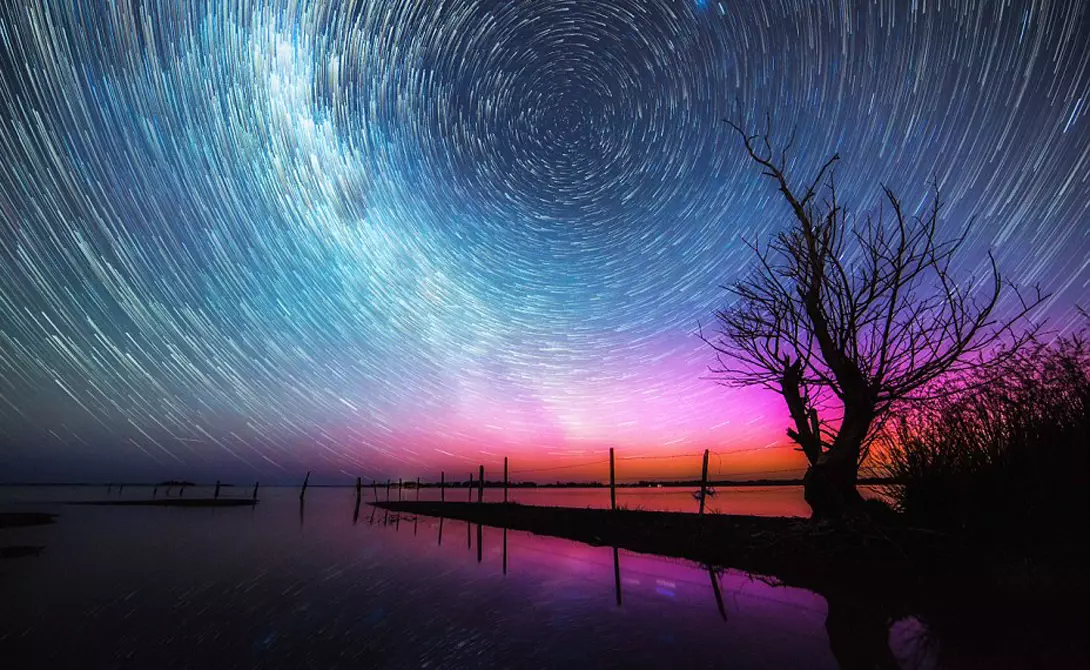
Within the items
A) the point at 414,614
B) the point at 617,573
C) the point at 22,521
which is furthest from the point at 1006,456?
the point at 22,521

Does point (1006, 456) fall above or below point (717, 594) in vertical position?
above

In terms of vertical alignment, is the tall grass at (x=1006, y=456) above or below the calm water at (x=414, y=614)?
above

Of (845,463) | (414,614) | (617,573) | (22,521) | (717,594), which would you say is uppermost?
(845,463)

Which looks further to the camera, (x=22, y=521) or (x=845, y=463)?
(x=22, y=521)

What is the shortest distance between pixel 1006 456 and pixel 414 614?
1156cm

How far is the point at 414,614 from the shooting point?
9.12 metres

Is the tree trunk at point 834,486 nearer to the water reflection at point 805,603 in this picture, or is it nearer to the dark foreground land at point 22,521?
the water reflection at point 805,603

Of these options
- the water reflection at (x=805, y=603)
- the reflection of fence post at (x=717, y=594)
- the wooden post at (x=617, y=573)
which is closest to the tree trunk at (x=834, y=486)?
the water reflection at (x=805, y=603)

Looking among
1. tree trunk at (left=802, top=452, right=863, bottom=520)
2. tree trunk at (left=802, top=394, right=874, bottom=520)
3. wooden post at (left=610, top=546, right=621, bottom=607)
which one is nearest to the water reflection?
wooden post at (left=610, top=546, right=621, bottom=607)

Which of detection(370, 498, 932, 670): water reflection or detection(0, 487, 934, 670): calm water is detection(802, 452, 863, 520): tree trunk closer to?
detection(370, 498, 932, 670): water reflection

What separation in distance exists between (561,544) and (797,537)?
353 inches

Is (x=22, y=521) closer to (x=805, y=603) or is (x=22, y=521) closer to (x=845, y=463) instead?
(x=805, y=603)

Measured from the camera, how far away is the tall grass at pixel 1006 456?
8.48 metres

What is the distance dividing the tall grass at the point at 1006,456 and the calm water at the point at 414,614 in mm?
3880
